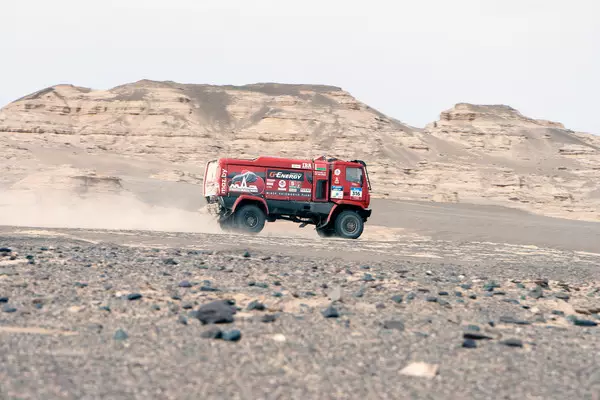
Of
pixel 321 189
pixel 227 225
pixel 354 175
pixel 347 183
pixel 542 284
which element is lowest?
pixel 227 225

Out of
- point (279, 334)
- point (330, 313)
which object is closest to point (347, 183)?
point (330, 313)

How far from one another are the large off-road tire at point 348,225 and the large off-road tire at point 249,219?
8.15ft

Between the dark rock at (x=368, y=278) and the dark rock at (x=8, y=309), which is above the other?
the dark rock at (x=8, y=309)

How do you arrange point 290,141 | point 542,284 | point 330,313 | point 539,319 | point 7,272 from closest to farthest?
point 330,313 → point 539,319 → point 7,272 → point 542,284 → point 290,141

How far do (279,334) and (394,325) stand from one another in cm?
124

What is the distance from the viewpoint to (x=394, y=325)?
667 centimetres

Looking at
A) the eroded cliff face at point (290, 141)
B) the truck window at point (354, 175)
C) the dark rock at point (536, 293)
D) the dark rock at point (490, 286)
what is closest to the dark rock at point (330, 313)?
the dark rock at point (490, 286)

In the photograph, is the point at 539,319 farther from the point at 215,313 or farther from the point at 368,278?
the point at 215,313

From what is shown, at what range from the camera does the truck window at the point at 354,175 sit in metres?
22.3

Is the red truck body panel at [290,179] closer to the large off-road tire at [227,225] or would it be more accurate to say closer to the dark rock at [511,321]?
the large off-road tire at [227,225]

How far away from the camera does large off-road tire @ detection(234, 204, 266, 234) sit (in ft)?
71.2

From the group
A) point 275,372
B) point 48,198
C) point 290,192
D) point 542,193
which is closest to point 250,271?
point 275,372

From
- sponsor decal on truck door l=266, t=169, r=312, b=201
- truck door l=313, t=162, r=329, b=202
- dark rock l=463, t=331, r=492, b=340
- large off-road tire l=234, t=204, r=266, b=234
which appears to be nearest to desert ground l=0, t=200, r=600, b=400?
dark rock l=463, t=331, r=492, b=340

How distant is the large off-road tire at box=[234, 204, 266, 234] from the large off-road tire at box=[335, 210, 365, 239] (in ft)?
8.15
